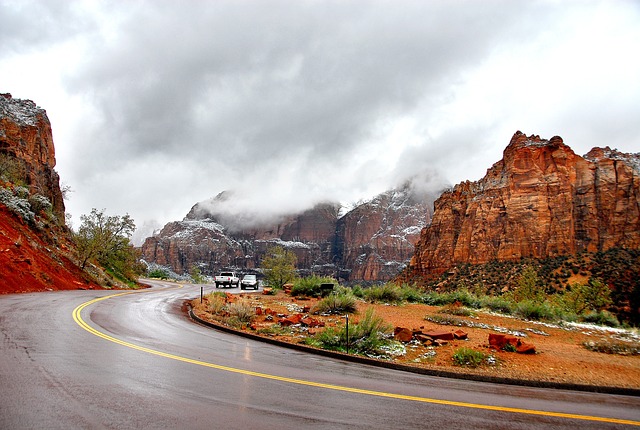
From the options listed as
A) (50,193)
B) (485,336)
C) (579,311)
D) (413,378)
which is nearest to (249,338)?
(413,378)

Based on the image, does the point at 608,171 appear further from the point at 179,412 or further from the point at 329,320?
the point at 179,412

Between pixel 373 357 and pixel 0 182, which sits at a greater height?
pixel 0 182

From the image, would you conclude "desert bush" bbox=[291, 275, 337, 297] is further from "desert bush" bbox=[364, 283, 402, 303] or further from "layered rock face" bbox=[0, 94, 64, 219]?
"layered rock face" bbox=[0, 94, 64, 219]

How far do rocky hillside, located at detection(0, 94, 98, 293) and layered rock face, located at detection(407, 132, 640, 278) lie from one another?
78894 mm

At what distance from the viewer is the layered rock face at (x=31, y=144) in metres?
41.1

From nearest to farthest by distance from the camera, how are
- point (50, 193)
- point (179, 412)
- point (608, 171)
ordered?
1. point (179, 412)
2. point (50, 193)
3. point (608, 171)

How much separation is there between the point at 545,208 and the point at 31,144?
315 feet

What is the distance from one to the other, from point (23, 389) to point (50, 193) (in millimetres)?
48607

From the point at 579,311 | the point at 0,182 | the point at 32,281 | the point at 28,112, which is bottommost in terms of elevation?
the point at 579,311

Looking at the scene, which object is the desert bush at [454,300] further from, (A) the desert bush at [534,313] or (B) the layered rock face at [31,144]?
(B) the layered rock face at [31,144]

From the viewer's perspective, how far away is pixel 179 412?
15.5ft

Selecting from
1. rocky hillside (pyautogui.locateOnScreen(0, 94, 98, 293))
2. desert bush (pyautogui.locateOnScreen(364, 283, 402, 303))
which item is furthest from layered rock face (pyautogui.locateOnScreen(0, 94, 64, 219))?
desert bush (pyautogui.locateOnScreen(364, 283, 402, 303))

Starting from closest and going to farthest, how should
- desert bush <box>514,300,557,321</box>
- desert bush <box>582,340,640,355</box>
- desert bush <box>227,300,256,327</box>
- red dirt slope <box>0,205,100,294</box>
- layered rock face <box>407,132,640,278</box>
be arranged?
desert bush <box>582,340,640,355</box>, desert bush <box>227,300,256,327</box>, desert bush <box>514,300,557,321</box>, red dirt slope <box>0,205,100,294</box>, layered rock face <box>407,132,640,278</box>

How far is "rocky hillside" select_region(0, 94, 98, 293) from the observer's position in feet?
77.0
